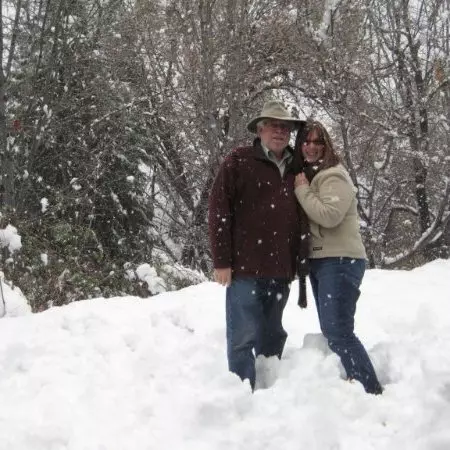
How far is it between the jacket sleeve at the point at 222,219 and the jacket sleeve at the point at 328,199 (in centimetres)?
40

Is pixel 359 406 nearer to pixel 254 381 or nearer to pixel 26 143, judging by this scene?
pixel 254 381

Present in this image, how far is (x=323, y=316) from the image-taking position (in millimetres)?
3270

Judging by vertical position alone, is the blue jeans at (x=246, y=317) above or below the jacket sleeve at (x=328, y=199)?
below

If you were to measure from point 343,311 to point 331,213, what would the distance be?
57 centimetres

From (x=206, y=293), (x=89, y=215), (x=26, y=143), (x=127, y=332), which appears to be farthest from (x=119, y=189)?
(x=127, y=332)

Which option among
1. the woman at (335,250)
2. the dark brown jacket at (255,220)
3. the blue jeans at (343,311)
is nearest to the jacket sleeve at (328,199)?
the woman at (335,250)

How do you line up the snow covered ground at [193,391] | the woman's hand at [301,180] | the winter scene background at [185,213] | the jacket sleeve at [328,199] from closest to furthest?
the snow covered ground at [193,391] → the winter scene background at [185,213] → the jacket sleeve at [328,199] → the woman's hand at [301,180]

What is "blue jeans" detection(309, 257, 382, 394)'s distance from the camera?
10.5 ft

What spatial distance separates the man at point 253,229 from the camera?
3275 millimetres

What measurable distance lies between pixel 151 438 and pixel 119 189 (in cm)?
913

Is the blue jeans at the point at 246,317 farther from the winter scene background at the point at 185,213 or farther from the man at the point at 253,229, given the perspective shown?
the winter scene background at the point at 185,213

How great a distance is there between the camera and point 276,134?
334 cm

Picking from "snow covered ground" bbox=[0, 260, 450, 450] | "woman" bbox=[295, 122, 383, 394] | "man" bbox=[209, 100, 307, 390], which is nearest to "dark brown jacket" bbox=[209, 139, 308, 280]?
"man" bbox=[209, 100, 307, 390]

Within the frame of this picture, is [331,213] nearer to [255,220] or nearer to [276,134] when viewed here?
[255,220]
